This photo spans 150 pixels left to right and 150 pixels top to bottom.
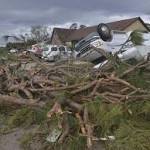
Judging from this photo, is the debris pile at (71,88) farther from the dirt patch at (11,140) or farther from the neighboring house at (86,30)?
the neighboring house at (86,30)

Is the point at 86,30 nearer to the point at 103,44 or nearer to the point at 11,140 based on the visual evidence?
the point at 103,44

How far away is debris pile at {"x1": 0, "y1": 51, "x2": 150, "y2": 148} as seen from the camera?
22.0 feet

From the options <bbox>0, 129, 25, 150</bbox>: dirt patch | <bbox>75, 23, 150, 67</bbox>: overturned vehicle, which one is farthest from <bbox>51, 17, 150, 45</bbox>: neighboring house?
<bbox>0, 129, 25, 150</bbox>: dirt patch

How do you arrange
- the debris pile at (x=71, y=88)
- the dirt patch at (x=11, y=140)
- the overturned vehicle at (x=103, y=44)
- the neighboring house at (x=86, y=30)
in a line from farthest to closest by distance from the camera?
the neighboring house at (x=86, y=30) < the overturned vehicle at (x=103, y=44) < the dirt patch at (x=11, y=140) < the debris pile at (x=71, y=88)

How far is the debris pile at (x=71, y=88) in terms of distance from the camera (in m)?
6.71

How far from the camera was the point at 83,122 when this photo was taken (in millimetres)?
6551

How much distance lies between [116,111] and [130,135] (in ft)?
1.60

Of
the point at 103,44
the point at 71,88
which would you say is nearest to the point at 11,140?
the point at 71,88

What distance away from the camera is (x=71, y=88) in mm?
7574

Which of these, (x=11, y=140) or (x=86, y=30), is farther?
(x=86, y=30)

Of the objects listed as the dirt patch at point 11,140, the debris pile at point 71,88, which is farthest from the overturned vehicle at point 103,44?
the dirt patch at point 11,140

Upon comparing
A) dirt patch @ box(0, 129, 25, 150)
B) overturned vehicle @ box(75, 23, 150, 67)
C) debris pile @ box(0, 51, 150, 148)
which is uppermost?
overturned vehicle @ box(75, 23, 150, 67)

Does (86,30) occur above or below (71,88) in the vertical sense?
above

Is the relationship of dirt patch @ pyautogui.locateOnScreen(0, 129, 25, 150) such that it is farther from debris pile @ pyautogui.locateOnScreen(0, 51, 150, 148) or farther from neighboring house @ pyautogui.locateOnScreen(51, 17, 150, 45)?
neighboring house @ pyautogui.locateOnScreen(51, 17, 150, 45)
